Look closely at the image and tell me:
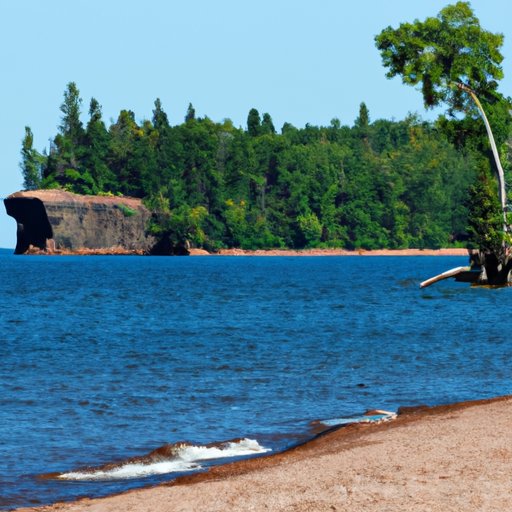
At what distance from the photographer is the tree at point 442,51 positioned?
2955 inches

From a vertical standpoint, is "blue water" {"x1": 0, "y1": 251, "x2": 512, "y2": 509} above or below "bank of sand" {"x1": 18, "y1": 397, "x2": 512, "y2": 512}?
below

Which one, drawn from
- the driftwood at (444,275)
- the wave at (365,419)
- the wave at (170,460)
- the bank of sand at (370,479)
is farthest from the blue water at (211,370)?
the driftwood at (444,275)

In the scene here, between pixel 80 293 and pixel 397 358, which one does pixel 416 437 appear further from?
pixel 80 293

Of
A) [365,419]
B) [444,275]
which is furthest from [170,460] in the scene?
[444,275]

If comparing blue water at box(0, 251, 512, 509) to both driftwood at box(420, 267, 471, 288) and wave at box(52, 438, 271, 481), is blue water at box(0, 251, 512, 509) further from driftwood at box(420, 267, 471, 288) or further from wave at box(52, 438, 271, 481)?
driftwood at box(420, 267, 471, 288)

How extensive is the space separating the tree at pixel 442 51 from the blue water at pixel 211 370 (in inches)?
604

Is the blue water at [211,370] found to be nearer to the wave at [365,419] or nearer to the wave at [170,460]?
the wave at [170,460]

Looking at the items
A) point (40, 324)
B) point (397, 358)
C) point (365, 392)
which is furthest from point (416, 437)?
point (40, 324)

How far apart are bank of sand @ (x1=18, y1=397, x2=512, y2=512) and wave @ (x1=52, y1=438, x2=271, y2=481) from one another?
94 centimetres

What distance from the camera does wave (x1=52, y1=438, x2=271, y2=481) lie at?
687 inches

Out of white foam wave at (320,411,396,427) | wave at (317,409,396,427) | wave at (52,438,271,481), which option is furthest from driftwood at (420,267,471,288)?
wave at (52,438,271,481)

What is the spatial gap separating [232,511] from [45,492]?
4.66 m

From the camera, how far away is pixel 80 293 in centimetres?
8606

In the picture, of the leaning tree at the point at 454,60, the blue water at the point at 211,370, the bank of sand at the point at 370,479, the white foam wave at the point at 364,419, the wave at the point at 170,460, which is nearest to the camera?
the bank of sand at the point at 370,479
